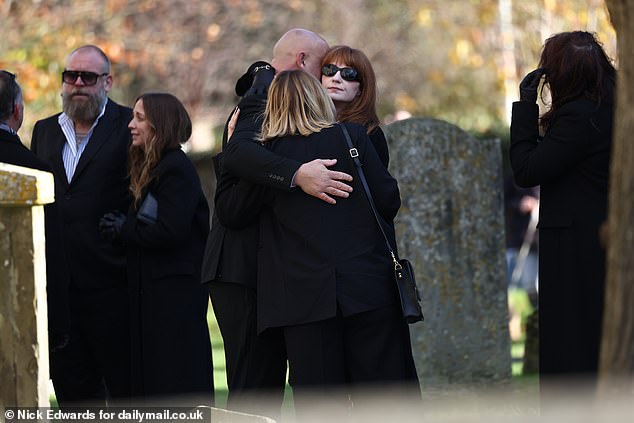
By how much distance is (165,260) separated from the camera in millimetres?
7258

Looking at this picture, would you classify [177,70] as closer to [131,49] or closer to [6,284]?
[131,49]

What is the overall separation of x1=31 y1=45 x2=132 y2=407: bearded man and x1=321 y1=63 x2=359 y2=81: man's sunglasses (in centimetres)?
172

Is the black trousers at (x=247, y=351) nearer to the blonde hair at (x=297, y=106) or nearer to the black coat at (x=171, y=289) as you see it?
the blonde hair at (x=297, y=106)

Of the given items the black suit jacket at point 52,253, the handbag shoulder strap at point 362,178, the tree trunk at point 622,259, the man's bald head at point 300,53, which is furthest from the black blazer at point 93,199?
the tree trunk at point 622,259

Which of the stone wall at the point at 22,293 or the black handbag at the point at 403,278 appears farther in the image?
the black handbag at the point at 403,278

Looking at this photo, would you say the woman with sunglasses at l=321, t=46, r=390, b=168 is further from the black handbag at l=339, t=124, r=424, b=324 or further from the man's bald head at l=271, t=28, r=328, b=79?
the black handbag at l=339, t=124, r=424, b=324

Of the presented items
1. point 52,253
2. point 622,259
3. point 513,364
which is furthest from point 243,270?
point 513,364

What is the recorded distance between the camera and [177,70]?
79.3 ft

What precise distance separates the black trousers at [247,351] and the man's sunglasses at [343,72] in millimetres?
1117

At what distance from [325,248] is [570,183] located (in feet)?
3.92

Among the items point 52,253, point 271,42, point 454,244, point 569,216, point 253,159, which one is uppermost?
point 271,42

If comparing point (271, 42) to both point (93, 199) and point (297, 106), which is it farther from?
point (297, 106)

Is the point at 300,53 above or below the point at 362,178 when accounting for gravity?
above

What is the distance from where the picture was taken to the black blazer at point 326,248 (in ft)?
18.0
